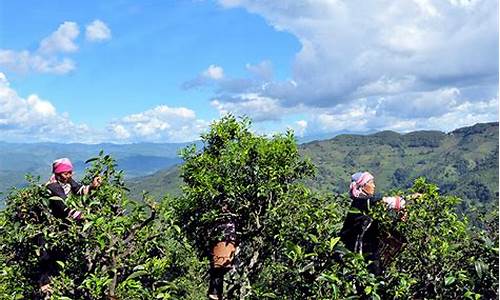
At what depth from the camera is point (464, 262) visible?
6227 mm

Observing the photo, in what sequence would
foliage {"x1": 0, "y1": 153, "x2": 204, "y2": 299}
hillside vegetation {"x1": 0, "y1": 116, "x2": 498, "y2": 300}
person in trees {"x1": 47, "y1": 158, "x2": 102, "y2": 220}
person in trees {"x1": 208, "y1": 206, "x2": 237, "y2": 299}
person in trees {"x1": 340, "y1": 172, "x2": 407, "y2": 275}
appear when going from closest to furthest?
hillside vegetation {"x1": 0, "y1": 116, "x2": 498, "y2": 300} < person in trees {"x1": 340, "y1": 172, "x2": 407, "y2": 275} < foliage {"x1": 0, "y1": 153, "x2": 204, "y2": 299} < person in trees {"x1": 47, "y1": 158, "x2": 102, "y2": 220} < person in trees {"x1": 208, "y1": 206, "x2": 237, "y2": 299}

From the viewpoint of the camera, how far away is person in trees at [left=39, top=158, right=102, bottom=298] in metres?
7.89

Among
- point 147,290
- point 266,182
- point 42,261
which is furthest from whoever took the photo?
point 266,182

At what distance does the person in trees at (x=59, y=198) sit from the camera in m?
7.89

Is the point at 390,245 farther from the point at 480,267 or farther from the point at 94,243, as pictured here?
the point at 94,243

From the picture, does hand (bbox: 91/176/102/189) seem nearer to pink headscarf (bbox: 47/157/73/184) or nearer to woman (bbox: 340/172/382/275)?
pink headscarf (bbox: 47/157/73/184)

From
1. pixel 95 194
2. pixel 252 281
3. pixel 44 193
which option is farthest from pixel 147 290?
pixel 252 281

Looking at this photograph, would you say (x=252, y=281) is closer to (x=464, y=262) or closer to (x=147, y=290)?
(x=147, y=290)

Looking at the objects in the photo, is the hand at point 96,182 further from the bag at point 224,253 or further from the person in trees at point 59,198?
the bag at point 224,253

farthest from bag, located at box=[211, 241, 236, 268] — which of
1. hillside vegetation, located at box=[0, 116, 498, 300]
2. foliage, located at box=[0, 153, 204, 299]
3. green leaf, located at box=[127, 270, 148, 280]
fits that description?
green leaf, located at box=[127, 270, 148, 280]

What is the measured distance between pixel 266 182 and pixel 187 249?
2.42 metres

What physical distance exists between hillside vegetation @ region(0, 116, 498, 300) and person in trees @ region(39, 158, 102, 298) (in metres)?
0.07

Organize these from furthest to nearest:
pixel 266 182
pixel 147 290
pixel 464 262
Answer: pixel 266 182 → pixel 147 290 → pixel 464 262

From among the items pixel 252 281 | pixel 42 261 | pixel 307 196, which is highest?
pixel 307 196
